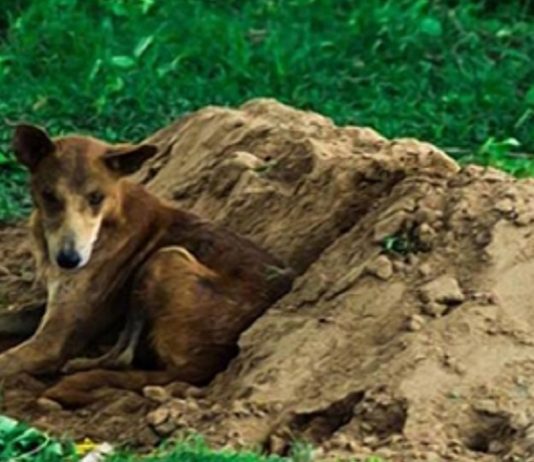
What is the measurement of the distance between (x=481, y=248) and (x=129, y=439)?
5.47 feet

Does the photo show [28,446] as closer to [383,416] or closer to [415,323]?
[383,416]

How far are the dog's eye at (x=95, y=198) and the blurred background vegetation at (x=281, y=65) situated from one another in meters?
2.32

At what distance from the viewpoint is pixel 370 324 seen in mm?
8680

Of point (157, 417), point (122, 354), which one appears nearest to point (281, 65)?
point (122, 354)

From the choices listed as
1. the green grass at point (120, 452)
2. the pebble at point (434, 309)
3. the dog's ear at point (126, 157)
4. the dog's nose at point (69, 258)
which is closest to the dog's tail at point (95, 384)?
the dog's nose at point (69, 258)

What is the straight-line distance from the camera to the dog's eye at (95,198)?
9.34 metres

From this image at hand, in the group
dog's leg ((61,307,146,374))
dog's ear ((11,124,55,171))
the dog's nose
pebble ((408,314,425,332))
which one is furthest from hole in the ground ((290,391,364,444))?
dog's ear ((11,124,55,171))

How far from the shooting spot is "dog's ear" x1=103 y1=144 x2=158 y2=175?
30.9 ft

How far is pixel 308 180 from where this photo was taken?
9938 millimetres

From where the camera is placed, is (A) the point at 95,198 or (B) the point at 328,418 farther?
(A) the point at 95,198

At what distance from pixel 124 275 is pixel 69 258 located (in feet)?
1.48

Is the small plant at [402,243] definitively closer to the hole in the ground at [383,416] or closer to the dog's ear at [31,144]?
the hole in the ground at [383,416]

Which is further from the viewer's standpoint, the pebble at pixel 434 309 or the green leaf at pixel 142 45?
the green leaf at pixel 142 45

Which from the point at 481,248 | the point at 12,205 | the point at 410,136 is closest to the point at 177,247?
the point at 481,248
